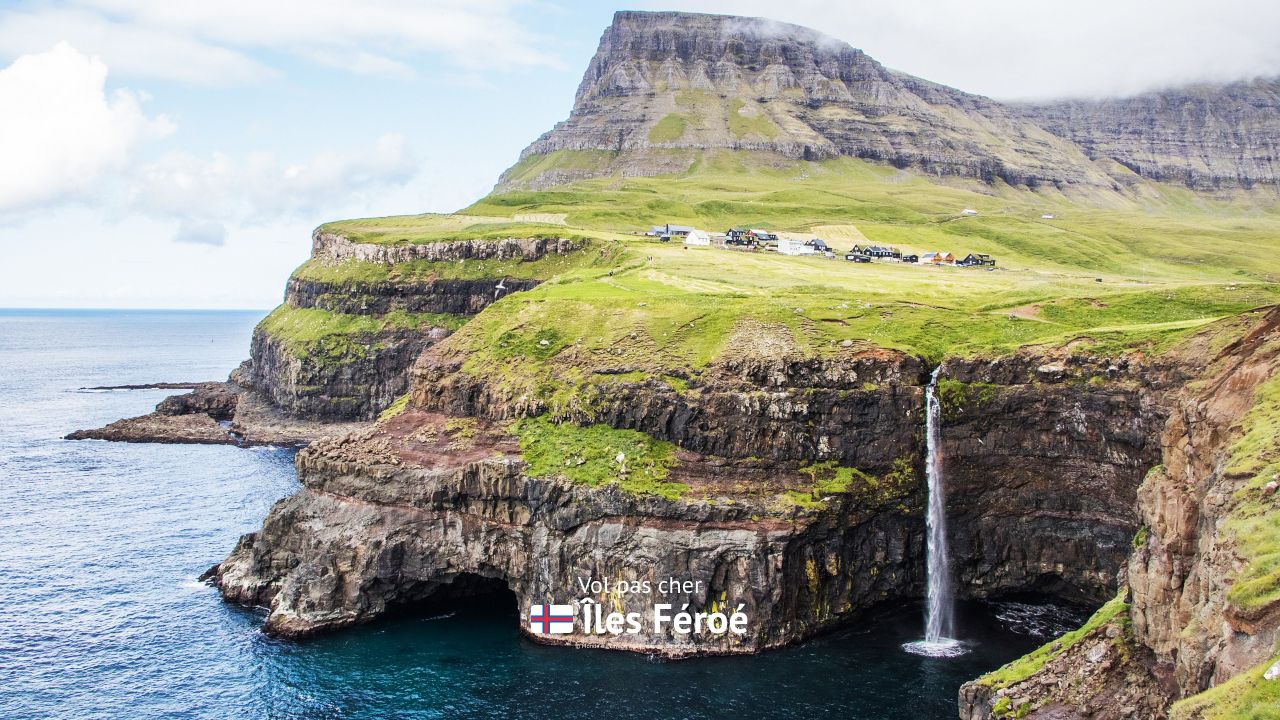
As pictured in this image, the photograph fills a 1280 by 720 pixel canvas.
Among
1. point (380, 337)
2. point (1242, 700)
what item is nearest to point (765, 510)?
point (1242, 700)

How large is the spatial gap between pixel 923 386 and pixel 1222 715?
173 ft

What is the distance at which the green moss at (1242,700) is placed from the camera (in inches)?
1131

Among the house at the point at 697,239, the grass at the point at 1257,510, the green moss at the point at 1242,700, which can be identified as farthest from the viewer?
the house at the point at 697,239

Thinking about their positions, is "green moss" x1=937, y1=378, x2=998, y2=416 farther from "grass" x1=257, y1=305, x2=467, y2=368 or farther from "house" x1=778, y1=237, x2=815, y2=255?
"grass" x1=257, y1=305, x2=467, y2=368

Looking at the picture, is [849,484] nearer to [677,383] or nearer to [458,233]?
[677,383]

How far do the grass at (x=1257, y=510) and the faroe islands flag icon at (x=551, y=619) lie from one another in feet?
159

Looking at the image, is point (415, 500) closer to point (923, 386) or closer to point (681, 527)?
point (681, 527)

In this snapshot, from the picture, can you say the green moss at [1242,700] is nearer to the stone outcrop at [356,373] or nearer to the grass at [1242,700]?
the grass at [1242,700]

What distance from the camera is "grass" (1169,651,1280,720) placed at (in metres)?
28.7

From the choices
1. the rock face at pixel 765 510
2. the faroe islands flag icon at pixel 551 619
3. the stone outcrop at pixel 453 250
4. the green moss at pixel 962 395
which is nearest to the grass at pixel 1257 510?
the rock face at pixel 765 510

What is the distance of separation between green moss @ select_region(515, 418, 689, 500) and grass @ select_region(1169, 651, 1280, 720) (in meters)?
47.6

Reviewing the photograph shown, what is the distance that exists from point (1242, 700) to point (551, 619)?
53844 millimetres

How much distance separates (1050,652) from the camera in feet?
167

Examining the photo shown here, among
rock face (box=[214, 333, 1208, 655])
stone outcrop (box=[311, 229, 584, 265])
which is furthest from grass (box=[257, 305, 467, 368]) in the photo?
rock face (box=[214, 333, 1208, 655])
